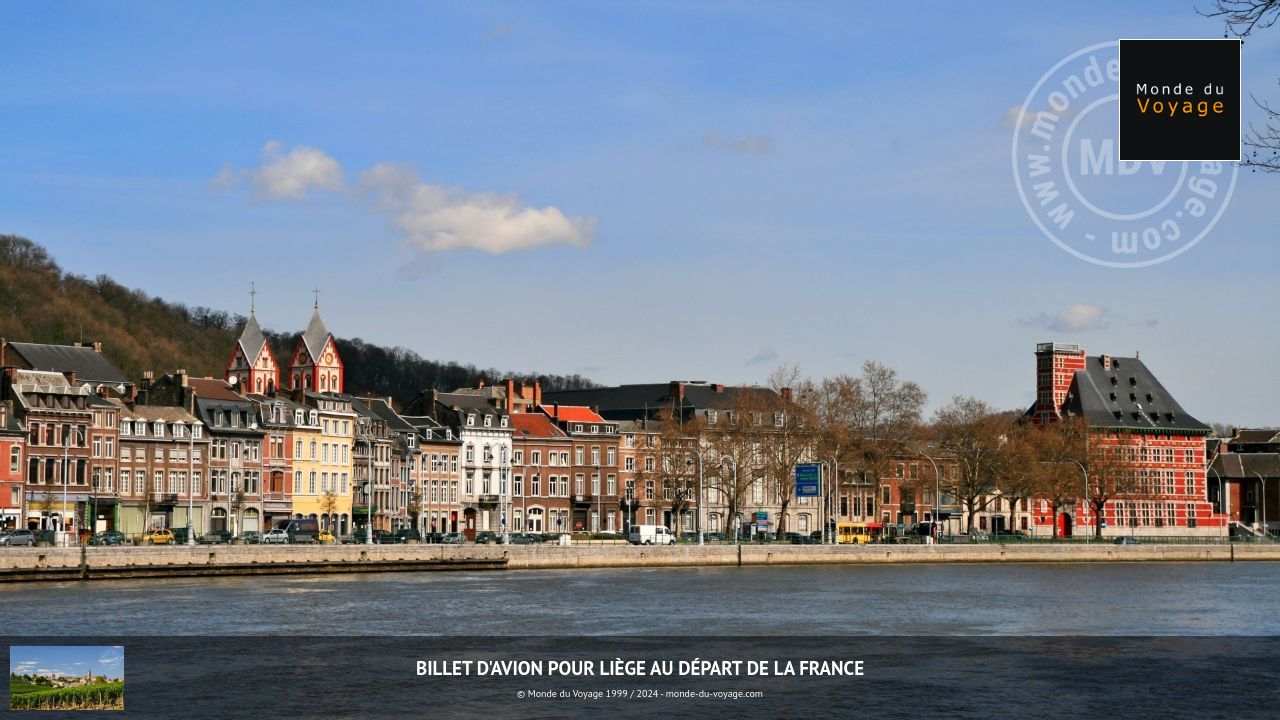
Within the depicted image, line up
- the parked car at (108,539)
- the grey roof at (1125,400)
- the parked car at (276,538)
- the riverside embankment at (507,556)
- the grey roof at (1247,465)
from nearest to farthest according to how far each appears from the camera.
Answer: the riverside embankment at (507,556), the parked car at (108,539), the parked car at (276,538), the grey roof at (1125,400), the grey roof at (1247,465)

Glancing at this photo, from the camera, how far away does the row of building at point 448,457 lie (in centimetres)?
10744

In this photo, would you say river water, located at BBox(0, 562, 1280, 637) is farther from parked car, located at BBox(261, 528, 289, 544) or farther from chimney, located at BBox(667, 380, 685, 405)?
chimney, located at BBox(667, 380, 685, 405)

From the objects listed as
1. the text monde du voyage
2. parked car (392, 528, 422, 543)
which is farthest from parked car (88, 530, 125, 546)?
the text monde du voyage

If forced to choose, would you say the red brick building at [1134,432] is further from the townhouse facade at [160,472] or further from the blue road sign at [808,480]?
the townhouse facade at [160,472]

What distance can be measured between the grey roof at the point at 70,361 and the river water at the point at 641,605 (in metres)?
33.0

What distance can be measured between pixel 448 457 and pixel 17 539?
54.5m

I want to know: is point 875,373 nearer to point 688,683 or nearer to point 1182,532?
point 1182,532

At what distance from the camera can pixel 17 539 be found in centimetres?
8606

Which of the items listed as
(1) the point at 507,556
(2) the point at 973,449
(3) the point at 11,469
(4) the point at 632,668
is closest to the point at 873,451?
(2) the point at 973,449

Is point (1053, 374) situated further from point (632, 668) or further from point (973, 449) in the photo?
point (632, 668)

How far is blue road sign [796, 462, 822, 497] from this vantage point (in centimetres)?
12000

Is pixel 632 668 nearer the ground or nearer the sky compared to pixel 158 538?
nearer the ground

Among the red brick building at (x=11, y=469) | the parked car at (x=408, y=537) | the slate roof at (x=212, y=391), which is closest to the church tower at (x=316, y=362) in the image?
the slate roof at (x=212, y=391)

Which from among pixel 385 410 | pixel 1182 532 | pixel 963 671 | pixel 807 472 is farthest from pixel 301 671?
pixel 1182 532
